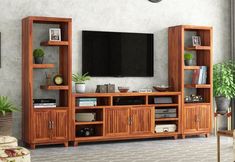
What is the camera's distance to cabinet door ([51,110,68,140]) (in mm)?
7367

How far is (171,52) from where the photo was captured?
8586 millimetres

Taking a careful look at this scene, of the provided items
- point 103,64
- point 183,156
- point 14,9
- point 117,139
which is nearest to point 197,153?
point 183,156

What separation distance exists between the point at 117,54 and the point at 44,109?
1.72 metres

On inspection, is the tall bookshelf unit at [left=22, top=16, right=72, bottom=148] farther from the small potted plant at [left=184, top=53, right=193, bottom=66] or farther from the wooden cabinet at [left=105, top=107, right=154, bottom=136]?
the small potted plant at [left=184, top=53, right=193, bottom=66]

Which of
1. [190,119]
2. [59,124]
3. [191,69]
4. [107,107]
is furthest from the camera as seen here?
[191,69]

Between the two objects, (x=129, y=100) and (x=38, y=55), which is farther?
(x=129, y=100)

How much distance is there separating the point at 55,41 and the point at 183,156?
8.62 ft

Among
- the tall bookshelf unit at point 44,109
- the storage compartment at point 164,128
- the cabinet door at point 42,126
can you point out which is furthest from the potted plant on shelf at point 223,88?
the cabinet door at point 42,126

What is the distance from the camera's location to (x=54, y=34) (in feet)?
24.8

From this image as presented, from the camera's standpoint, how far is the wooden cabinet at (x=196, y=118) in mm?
8305

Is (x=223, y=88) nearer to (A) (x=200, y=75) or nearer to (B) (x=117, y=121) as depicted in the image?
(A) (x=200, y=75)

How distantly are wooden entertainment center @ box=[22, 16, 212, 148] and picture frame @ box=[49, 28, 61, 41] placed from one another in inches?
3.6

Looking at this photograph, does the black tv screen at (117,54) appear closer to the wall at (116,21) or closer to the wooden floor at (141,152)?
the wall at (116,21)

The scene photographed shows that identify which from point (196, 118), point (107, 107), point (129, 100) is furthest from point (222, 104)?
point (107, 107)
